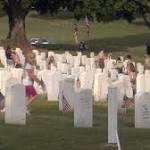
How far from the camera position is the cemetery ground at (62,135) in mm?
15297

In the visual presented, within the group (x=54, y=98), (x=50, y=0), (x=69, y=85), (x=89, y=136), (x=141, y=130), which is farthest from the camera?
(x=50, y=0)

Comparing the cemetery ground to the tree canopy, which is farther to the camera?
the tree canopy

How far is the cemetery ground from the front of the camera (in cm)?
1530

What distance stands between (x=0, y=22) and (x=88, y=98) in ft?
289

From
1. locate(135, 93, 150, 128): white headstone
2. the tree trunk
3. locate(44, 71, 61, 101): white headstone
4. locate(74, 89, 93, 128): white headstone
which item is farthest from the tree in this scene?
locate(74, 89, 93, 128): white headstone

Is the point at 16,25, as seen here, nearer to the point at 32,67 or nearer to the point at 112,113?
the point at 32,67

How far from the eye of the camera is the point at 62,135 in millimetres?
16656

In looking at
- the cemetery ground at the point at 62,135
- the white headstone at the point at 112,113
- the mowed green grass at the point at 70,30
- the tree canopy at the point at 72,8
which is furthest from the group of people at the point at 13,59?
the mowed green grass at the point at 70,30

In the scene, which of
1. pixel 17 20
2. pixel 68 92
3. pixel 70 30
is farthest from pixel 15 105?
pixel 70 30

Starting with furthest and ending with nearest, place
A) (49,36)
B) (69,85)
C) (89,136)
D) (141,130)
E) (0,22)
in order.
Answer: (0,22)
(49,36)
(69,85)
(141,130)
(89,136)

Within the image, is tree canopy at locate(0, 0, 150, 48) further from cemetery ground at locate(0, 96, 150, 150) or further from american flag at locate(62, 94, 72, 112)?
cemetery ground at locate(0, 96, 150, 150)

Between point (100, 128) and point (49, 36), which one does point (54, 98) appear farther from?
point (49, 36)

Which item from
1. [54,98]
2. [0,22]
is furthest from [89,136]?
[0,22]

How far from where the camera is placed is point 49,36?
97438 millimetres
